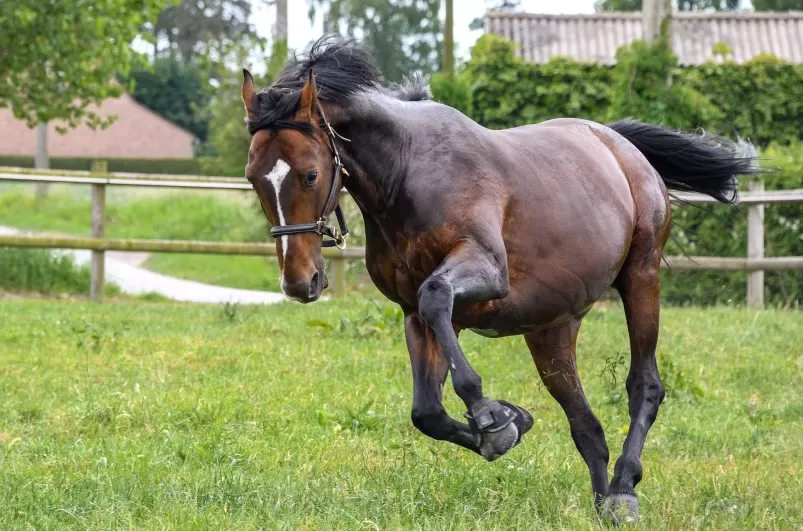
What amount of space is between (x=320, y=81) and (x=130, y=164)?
42194 mm

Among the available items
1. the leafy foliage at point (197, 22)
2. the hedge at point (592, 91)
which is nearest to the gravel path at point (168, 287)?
the hedge at point (592, 91)

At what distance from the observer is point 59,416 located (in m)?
6.33

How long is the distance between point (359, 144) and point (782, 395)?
15.3 ft

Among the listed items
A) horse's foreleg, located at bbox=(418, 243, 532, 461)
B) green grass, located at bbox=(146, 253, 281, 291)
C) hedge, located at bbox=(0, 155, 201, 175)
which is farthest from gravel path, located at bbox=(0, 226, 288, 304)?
hedge, located at bbox=(0, 155, 201, 175)

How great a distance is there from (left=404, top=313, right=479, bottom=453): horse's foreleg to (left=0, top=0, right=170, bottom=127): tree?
988 centimetres

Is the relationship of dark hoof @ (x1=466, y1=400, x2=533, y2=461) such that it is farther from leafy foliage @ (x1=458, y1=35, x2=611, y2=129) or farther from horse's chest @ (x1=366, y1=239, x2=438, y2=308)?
leafy foliage @ (x1=458, y1=35, x2=611, y2=129)

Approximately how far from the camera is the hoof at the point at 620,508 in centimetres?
456

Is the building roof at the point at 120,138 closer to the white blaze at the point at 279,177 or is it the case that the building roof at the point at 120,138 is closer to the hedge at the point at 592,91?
the hedge at the point at 592,91

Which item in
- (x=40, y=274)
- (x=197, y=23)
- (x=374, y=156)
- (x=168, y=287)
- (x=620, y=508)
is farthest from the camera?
(x=197, y=23)

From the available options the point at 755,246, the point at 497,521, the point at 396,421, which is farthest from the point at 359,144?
the point at 755,246

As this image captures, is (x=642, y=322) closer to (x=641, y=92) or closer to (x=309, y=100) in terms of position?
(x=309, y=100)

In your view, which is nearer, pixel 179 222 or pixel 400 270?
pixel 400 270

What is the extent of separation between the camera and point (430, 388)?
4348mm

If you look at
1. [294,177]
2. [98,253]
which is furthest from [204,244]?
[294,177]
